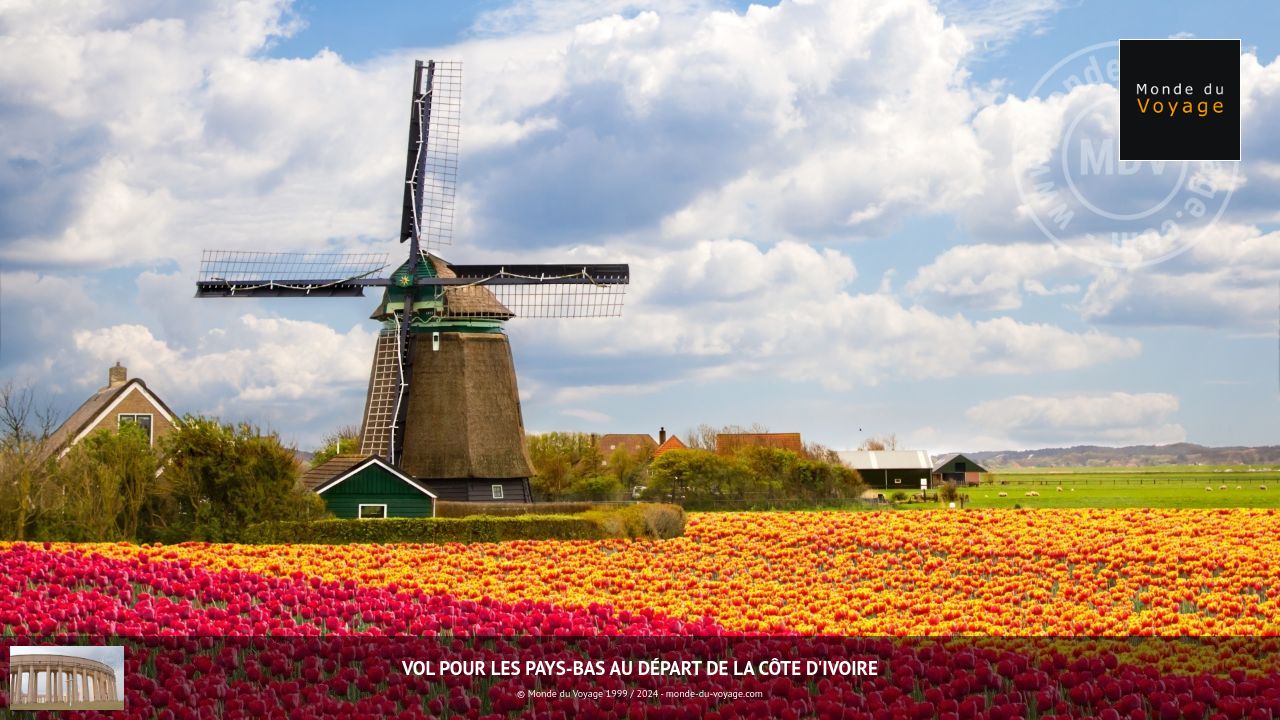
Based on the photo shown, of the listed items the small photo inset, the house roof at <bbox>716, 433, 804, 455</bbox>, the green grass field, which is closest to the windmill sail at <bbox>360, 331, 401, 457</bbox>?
the green grass field

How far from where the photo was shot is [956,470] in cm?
11588

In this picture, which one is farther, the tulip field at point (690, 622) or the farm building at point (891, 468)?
the farm building at point (891, 468)

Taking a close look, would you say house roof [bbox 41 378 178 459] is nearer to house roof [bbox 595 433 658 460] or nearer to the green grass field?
the green grass field

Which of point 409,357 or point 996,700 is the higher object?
point 409,357

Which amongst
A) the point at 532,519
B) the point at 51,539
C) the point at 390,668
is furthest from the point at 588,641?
the point at 51,539

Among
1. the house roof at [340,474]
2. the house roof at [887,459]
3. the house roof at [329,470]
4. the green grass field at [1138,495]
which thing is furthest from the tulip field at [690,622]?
the house roof at [887,459]

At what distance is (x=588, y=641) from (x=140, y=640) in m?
4.36

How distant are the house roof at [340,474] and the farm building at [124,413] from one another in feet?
18.0

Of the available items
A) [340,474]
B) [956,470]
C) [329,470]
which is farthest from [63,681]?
[956,470]

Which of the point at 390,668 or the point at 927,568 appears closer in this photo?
the point at 390,668

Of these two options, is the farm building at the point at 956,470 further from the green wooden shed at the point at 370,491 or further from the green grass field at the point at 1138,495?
the green wooden shed at the point at 370,491

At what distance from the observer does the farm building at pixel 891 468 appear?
9956 centimetres

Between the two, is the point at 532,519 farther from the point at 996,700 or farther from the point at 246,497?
the point at 996,700

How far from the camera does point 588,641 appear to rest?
456 inches
